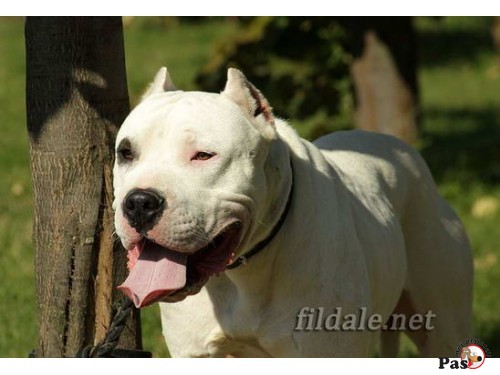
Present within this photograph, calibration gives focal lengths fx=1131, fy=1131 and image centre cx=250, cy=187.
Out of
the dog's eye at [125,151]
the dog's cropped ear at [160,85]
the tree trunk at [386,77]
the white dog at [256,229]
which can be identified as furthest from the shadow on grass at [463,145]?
the dog's eye at [125,151]

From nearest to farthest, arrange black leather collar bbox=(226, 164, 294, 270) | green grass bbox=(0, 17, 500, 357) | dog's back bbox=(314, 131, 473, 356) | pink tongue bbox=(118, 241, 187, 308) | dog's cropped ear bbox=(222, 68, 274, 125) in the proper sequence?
1. pink tongue bbox=(118, 241, 187, 308)
2. dog's cropped ear bbox=(222, 68, 274, 125)
3. black leather collar bbox=(226, 164, 294, 270)
4. dog's back bbox=(314, 131, 473, 356)
5. green grass bbox=(0, 17, 500, 357)

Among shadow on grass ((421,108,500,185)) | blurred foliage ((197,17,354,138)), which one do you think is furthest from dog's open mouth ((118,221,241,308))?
shadow on grass ((421,108,500,185))

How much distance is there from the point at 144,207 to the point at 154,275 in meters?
0.28

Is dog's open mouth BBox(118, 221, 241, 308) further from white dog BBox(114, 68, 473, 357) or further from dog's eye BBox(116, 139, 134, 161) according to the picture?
dog's eye BBox(116, 139, 134, 161)

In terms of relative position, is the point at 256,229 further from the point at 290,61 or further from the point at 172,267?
the point at 290,61

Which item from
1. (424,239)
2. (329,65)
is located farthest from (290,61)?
(424,239)

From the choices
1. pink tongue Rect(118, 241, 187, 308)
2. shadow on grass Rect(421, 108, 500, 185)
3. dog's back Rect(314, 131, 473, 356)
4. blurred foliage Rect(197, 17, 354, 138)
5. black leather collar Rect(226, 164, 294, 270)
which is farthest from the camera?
shadow on grass Rect(421, 108, 500, 185)

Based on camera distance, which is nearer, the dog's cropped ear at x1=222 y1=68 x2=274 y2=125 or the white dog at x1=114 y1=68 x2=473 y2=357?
the white dog at x1=114 y1=68 x2=473 y2=357

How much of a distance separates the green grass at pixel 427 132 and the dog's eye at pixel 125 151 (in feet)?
7.34

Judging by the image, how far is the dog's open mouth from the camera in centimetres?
403

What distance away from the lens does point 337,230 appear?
4.57 metres

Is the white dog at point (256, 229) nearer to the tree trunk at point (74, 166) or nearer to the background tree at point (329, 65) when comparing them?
the tree trunk at point (74, 166)
